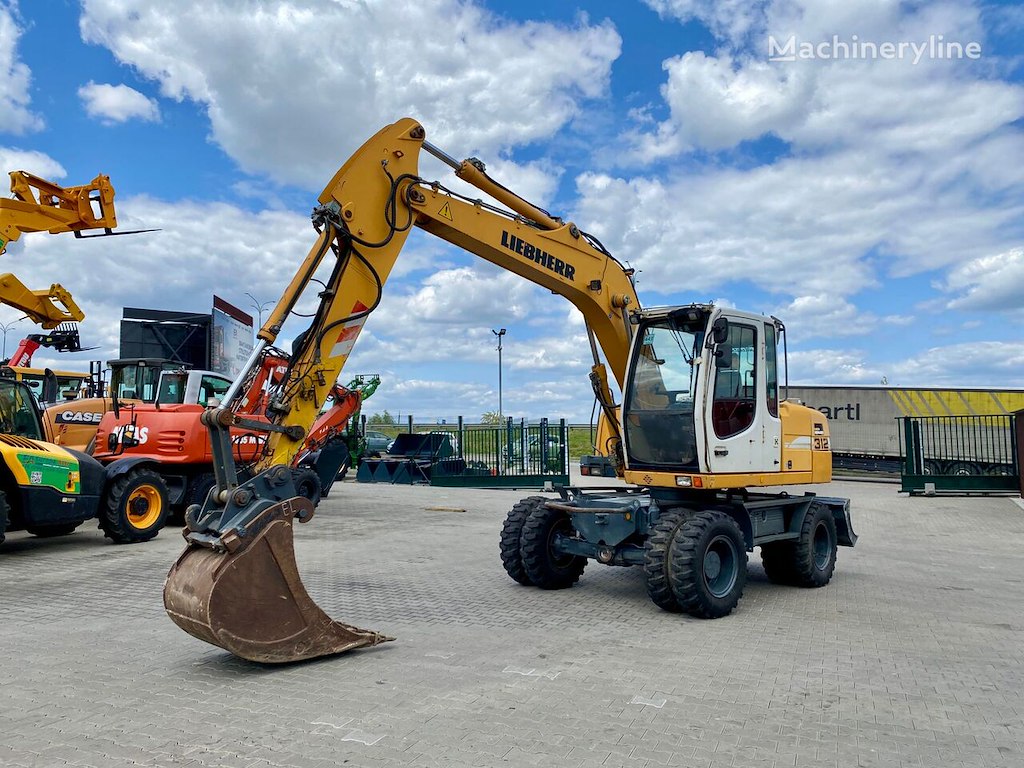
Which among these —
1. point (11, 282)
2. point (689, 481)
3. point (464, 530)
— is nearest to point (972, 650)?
point (689, 481)

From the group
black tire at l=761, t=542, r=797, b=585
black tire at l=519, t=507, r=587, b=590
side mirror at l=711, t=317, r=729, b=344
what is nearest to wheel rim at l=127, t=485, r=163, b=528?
black tire at l=519, t=507, r=587, b=590

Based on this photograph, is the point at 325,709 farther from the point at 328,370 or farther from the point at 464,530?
the point at 464,530

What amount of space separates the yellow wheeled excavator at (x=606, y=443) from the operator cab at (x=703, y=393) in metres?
0.02

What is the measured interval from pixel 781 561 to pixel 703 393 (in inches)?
96.1

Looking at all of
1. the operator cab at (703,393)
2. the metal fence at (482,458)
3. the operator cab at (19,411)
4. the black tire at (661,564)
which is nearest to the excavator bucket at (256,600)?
the black tire at (661,564)

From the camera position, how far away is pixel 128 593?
8.20 metres

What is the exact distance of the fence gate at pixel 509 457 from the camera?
23.0m

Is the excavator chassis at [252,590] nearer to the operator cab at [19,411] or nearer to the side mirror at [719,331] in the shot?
the side mirror at [719,331]

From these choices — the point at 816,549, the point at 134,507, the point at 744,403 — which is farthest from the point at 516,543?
the point at 134,507

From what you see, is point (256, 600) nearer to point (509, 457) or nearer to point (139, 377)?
point (139, 377)

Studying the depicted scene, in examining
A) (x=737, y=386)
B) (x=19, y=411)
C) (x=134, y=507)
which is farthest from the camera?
(x=134, y=507)

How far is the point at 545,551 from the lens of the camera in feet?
27.6

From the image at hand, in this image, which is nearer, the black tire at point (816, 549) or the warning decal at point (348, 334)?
the warning decal at point (348, 334)

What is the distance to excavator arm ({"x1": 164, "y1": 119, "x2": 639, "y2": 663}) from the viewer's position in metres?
5.28
